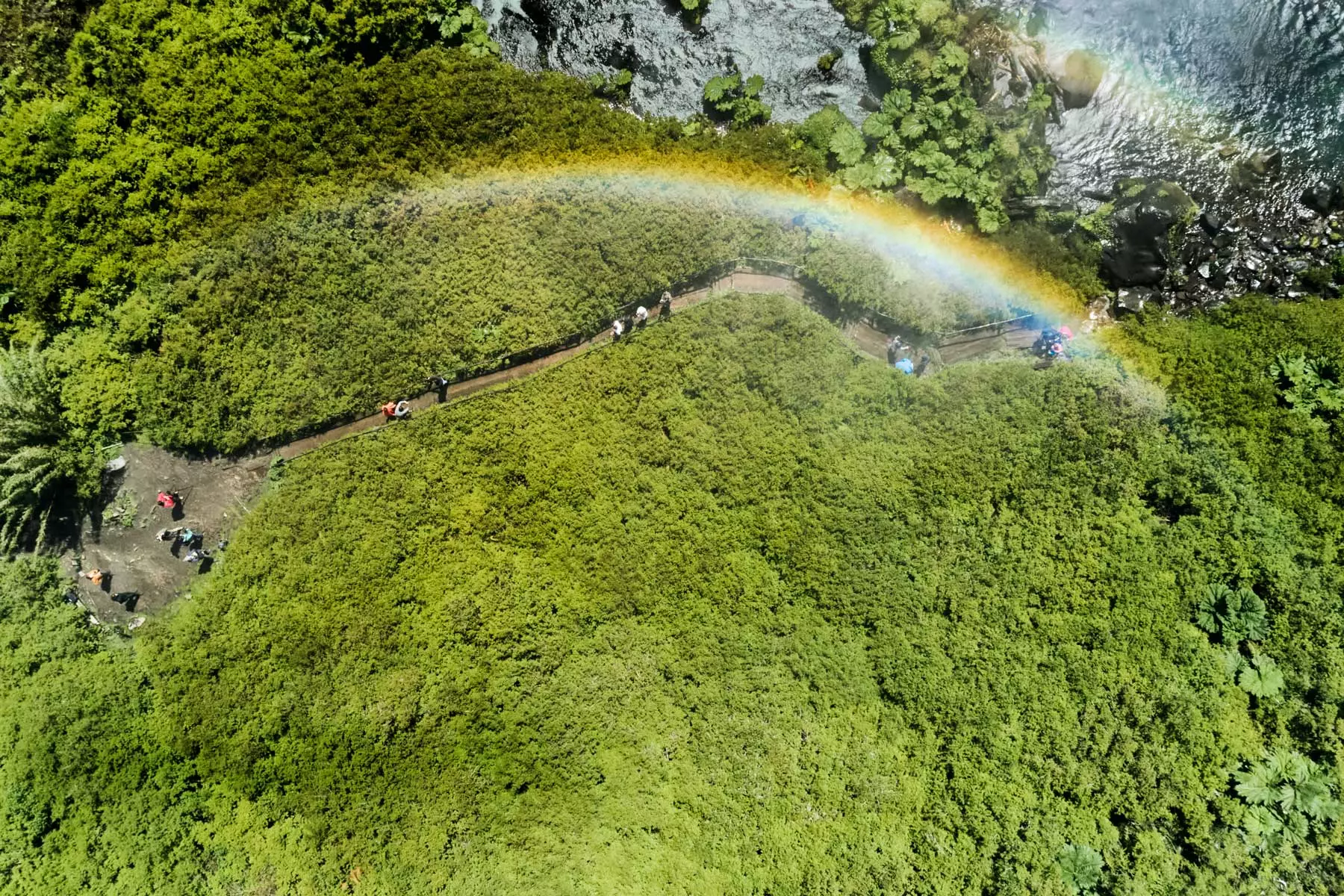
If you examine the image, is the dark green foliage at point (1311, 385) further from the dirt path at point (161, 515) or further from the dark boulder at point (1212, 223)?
the dirt path at point (161, 515)

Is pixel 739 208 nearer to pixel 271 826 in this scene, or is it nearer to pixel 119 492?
pixel 119 492

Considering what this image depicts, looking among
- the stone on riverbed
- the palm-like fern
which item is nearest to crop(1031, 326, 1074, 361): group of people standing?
the stone on riverbed

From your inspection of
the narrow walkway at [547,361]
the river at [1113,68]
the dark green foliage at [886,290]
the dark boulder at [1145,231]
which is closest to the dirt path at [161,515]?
Result: the narrow walkway at [547,361]

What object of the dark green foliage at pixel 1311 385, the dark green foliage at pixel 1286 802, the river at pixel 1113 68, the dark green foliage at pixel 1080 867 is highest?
the river at pixel 1113 68

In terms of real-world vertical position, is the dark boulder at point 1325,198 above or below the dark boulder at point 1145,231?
above

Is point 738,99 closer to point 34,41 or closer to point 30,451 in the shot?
point 34,41

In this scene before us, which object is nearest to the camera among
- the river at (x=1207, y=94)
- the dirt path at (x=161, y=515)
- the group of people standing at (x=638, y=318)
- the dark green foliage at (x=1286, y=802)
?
the dark green foliage at (x=1286, y=802)

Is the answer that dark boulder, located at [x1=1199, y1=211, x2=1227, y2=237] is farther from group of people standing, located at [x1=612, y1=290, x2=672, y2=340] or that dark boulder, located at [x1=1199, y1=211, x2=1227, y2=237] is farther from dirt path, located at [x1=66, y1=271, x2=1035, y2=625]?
dirt path, located at [x1=66, y1=271, x2=1035, y2=625]
